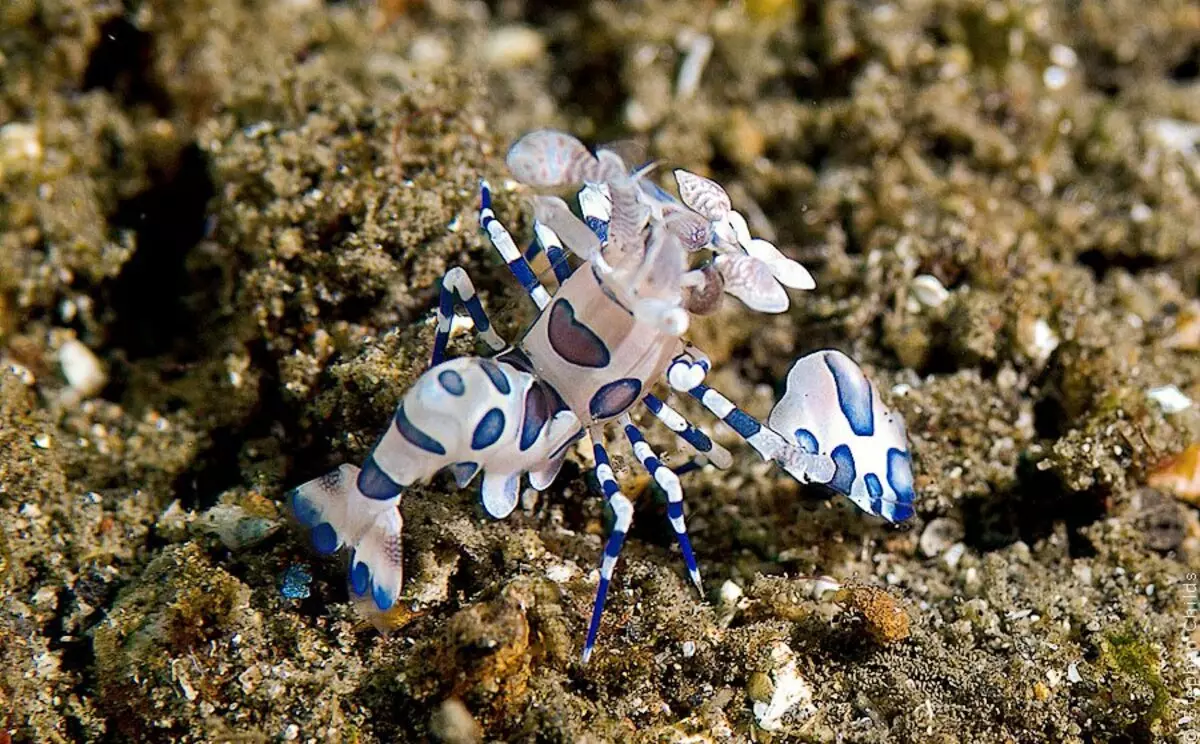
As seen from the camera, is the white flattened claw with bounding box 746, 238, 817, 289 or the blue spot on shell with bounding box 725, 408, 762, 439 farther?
the blue spot on shell with bounding box 725, 408, 762, 439

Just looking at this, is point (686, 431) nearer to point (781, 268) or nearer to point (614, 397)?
point (614, 397)

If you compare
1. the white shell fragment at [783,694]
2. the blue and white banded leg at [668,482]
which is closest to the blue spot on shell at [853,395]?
the blue and white banded leg at [668,482]

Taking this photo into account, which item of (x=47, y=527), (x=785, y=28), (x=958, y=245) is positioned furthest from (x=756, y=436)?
(x=785, y=28)

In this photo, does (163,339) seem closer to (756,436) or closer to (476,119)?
(476,119)

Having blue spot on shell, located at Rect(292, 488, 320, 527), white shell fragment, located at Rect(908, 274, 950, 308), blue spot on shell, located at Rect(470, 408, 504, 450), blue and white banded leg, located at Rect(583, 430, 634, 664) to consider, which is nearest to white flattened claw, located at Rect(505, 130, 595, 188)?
blue spot on shell, located at Rect(470, 408, 504, 450)

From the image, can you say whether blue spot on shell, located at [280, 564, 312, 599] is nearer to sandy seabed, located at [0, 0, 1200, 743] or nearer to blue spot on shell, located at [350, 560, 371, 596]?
sandy seabed, located at [0, 0, 1200, 743]
